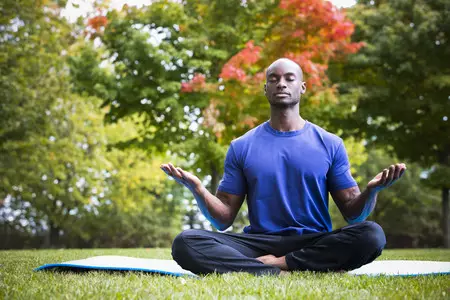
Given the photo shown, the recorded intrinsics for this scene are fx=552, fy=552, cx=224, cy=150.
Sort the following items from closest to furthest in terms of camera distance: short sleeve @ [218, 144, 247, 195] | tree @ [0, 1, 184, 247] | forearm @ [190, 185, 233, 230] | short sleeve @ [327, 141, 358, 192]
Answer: forearm @ [190, 185, 233, 230] → short sleeve @ [327, 141, 358, 192] → short sleeve @ [218, 144, 247, 195] → tree @ [0, 1, 184, 247]

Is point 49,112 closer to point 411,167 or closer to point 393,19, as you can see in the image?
point 393,19

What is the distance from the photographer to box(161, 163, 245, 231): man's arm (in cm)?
432

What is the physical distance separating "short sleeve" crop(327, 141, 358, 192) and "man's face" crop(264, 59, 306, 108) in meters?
0.61

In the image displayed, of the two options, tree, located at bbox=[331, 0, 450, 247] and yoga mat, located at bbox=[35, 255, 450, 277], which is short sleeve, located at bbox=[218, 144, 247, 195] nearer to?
yoga mat, located at bbox=[35, 255, 450, 277]

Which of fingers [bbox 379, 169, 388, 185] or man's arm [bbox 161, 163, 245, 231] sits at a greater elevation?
fingers [bbox 379, 169, 388, 185]

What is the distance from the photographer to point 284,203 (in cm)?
453

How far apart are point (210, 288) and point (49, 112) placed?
14501mm

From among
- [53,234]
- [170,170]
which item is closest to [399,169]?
[170,170]

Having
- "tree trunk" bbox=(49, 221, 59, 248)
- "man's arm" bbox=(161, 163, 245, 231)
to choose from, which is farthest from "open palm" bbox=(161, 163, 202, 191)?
"tree trunk" bbox=(49, 221, 59, 248)

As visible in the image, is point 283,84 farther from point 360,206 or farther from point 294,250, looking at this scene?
point 294,250

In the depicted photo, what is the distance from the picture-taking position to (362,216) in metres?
4.56

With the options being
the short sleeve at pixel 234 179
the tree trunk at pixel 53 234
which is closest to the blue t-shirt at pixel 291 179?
the short sleeve at pixel 234 179

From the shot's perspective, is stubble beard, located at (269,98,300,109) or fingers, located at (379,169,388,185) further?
stubble beard, located at (269,98,300,109)

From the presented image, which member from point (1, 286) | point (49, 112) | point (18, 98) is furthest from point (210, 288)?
point (49, 112)
